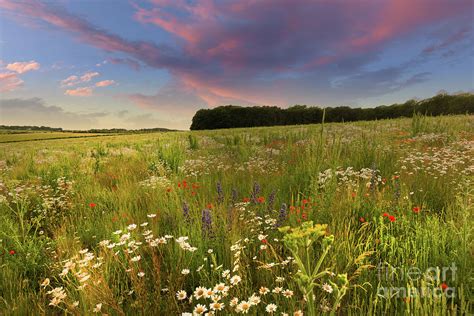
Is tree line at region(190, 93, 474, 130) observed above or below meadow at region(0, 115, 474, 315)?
above

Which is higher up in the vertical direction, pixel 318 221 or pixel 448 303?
pixel 318 221

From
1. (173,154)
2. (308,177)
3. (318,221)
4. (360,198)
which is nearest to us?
(318,221)

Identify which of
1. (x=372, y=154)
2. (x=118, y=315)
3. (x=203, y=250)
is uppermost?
(x=372, y=154)

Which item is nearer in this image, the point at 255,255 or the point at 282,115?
the point at 255,255

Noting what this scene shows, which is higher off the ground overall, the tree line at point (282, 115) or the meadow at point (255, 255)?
the tree line at point (282, 115)

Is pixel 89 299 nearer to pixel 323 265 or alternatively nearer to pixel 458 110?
pixel 323 265

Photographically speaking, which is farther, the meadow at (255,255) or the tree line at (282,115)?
the tree line at (282,115)

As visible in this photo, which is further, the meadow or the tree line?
the tree line

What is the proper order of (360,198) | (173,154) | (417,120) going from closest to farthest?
(360,198) < (173,154) < (417,120)

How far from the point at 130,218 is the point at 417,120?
43.9 feet

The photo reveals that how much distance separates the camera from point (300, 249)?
2531mm

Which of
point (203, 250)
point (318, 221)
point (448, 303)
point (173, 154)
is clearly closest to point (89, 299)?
point (203, 250)

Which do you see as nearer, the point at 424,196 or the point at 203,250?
the point at 203,250

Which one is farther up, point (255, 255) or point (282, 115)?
point (282, 115)
